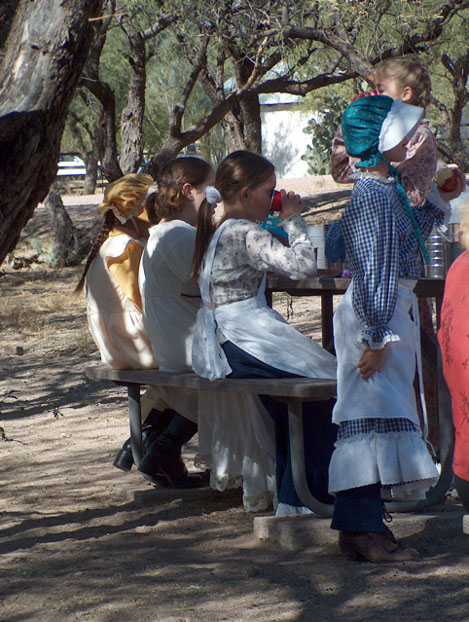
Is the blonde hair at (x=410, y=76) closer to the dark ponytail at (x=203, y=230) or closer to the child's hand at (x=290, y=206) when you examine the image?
the child's hand at (x=290, y=206)

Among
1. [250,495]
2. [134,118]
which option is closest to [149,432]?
[250,495]

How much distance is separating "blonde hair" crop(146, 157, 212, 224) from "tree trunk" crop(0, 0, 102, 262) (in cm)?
118

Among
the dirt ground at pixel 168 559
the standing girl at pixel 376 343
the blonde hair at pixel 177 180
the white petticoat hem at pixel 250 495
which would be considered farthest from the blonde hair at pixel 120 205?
the standing girl at pixel 376 343

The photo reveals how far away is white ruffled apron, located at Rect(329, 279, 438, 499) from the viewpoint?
3.27 metres

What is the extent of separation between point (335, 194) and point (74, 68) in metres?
17.7

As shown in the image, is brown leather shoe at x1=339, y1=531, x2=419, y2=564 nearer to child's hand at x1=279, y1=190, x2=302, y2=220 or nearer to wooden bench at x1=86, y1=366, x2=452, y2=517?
wooden bench at x1=86, y1=366, x2=452, y2=517

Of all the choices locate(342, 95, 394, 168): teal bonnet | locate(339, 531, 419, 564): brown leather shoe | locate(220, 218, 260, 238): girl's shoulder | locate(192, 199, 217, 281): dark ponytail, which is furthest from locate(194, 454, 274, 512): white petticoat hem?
locate(342, 95, 394, 168): teal bonnet

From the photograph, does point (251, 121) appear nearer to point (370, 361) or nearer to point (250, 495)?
point (250, 495)

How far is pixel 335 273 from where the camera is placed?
14.1 ft

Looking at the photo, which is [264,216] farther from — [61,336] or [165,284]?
[61,336]

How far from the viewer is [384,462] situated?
3.27 m

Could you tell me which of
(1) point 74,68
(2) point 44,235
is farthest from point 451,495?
(2) point 44,235

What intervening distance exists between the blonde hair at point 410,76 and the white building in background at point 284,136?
40.3 meters

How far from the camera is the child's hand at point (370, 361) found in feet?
10.6
